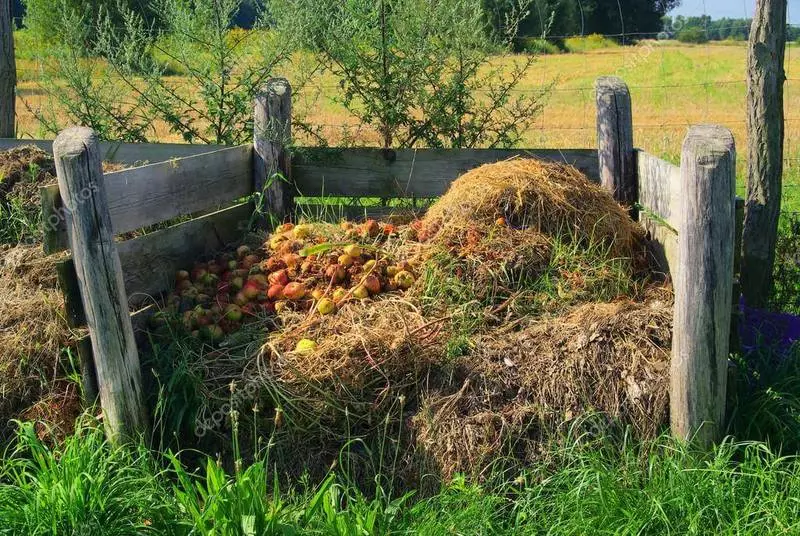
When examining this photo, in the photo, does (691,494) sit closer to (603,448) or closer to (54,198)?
(603,448)

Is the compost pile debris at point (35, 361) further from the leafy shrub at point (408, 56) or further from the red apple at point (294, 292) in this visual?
the leafy shrub at point (408, 56)

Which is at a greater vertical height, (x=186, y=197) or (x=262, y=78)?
(x=262, y=78)

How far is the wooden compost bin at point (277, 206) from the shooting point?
11.5ft

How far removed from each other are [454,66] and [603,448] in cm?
319

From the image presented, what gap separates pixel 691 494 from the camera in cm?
327

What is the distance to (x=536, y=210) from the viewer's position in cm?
456

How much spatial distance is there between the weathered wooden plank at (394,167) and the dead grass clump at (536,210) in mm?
638

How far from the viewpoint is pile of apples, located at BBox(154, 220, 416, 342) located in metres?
4.37

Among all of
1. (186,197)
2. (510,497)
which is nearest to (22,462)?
(186,197)

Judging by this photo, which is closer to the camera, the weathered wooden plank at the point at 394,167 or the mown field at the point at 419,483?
the mown field at the point at 419,483

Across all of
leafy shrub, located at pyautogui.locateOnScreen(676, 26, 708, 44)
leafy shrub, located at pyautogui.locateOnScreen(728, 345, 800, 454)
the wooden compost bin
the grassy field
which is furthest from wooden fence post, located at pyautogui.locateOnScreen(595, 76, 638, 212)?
leafy shrub, located at pyautogui.locateOnScreen(676, 26, 708, 44)

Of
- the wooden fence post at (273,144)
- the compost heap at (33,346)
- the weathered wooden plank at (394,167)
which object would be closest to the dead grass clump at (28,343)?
the compost heap at (33,346)

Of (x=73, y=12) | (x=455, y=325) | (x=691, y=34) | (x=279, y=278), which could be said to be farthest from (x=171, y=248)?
(x=691, y=34)

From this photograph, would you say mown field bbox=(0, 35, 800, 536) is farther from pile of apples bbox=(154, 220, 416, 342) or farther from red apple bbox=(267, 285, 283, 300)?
red apple bbox=(267, 285, 283, 300)
